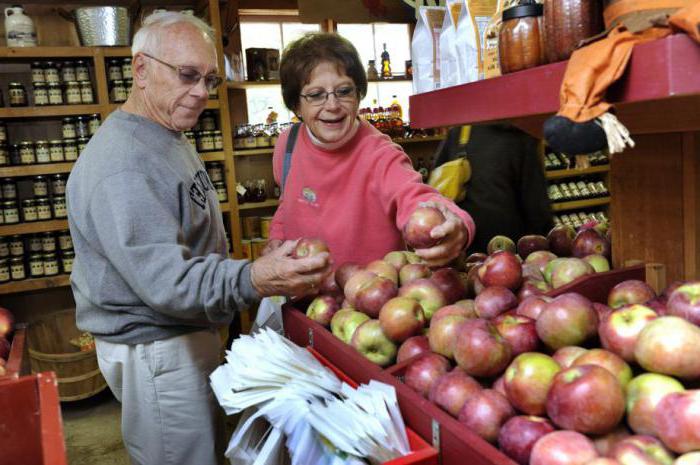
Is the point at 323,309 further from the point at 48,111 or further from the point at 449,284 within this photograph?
the point at 48,111

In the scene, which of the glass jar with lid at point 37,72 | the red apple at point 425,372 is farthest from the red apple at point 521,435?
the glass jar with lid at point 37,72

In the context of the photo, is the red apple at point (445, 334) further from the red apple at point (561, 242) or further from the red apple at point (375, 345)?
the red apple at point (561, 242)

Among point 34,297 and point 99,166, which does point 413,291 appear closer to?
point 99,166

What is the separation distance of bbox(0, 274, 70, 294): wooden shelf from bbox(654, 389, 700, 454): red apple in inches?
156

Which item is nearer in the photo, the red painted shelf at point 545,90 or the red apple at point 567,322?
the red painted shelf at point 545,90

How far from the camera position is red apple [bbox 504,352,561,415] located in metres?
1.02

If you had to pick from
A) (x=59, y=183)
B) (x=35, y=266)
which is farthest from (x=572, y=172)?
(x=35, y=266)

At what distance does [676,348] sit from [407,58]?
16.6 ft

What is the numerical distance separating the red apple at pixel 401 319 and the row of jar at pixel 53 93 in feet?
11.1

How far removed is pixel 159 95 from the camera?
179cm

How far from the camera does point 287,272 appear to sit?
152cm

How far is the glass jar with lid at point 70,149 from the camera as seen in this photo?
407 centimetres

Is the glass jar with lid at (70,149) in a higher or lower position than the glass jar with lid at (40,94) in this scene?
lower

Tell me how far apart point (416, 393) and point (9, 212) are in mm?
3695
